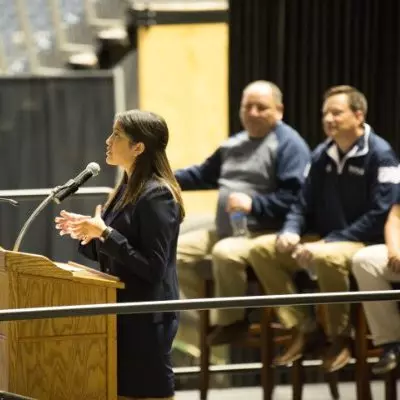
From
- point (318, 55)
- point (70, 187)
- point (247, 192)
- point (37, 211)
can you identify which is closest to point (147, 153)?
point (70, 187)

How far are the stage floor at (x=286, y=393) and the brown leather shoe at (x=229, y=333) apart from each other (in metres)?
0.40

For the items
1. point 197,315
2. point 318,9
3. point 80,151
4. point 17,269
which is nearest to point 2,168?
point 80,151

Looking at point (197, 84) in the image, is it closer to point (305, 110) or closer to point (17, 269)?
point (305, 110)

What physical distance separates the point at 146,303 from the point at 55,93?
354 cm

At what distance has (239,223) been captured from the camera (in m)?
6.49

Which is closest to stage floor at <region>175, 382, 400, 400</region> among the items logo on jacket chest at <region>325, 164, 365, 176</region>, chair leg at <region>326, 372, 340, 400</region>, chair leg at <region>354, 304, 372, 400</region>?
chair leg at <region>326, 372, 340, 400</region>

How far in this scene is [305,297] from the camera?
452cm

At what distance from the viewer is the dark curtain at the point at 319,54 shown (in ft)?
24.4

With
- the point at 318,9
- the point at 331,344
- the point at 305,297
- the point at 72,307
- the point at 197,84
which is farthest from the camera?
the point at 197,84

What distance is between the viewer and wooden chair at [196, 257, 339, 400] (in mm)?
6340

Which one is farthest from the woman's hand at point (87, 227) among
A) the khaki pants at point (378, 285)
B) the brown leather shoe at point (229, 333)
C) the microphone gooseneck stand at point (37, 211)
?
the brown leather shoe at point (229, 333)

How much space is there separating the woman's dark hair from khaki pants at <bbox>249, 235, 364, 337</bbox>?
1539 millimetres

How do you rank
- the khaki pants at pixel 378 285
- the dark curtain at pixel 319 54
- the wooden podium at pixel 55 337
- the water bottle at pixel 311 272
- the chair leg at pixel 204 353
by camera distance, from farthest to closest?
the dark curtain at pixel 319 54 < the chair leg at pixel 204 353 < the water bottle at pixel 311 272 < the khaki pants at pixel 378 285 < the wooden podium at pixel 55 337

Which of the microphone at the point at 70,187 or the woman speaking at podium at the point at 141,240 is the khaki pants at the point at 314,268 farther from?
the microphone at the point at 70,187
